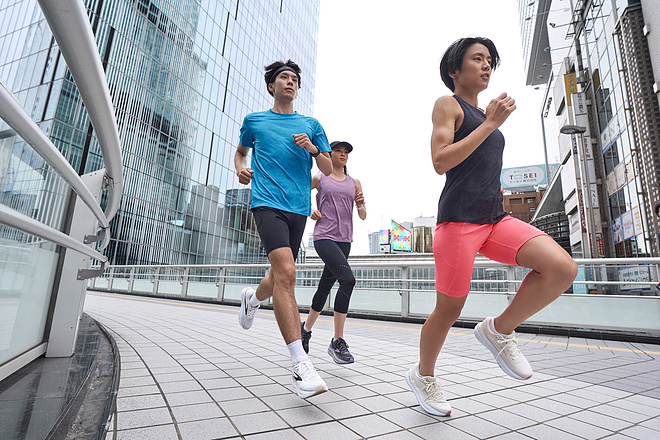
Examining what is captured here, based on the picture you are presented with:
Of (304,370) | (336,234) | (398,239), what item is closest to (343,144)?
(336,234)

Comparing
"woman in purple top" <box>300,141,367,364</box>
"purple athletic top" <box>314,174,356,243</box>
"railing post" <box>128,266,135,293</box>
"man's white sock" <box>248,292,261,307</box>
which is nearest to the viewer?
"man's white sock" <box>248,292,261,307</box>

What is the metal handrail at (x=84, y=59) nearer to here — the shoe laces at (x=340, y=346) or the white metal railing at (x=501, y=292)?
the shoe laces at (x=340, y=346)


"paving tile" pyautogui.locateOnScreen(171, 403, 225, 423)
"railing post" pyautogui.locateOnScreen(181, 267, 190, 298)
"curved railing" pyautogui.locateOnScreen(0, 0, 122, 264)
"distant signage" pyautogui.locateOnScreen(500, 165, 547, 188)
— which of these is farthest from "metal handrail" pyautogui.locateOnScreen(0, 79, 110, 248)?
"distant signage" pyautogui.locateOnScreen(500, 165, 547, 188)

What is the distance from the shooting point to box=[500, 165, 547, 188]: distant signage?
66750 mm

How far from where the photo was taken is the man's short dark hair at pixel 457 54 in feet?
7.09

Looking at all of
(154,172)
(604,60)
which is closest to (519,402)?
(604,60)

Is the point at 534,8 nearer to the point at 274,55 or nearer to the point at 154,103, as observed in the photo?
the point at 274,55

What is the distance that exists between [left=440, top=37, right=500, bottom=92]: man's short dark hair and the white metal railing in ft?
15.8

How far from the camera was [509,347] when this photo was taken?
1958 millimetres

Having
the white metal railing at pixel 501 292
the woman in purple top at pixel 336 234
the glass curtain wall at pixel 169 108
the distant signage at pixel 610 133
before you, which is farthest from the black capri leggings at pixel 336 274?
the distant signage at pixel 610 133

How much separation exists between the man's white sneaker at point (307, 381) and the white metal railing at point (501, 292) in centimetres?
522

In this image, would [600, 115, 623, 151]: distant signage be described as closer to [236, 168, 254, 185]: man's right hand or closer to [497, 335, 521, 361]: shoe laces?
[497, 335, 521, 361]: shoe laces

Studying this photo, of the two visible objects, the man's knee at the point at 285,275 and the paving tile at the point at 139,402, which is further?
the man's knee at the point at 285,275

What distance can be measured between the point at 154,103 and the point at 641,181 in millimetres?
27748
